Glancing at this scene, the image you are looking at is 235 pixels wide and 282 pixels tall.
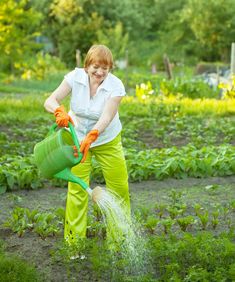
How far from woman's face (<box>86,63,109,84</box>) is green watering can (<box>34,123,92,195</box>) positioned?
0.35 m

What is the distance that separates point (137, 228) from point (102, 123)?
3.07 feet

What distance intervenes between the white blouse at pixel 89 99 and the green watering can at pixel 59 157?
167 millimetres

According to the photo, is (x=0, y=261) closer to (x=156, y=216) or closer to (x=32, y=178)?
(x=156, y=216)

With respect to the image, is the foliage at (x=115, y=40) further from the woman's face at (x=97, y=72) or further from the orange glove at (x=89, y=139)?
the orange glove at (x=89, y=139)

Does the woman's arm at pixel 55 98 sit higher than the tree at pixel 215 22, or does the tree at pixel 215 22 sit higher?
the woman's arm at pixel 55 98

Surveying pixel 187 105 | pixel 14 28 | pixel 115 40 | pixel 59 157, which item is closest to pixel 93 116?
pixel 59 157

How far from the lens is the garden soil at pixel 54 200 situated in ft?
14.3

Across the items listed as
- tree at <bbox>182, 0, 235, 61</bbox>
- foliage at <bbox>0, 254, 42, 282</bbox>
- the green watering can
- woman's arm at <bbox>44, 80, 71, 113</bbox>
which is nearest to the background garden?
foliage at <bbox>0, 254, 42, 282</bbox>

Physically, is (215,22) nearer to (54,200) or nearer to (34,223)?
(54,200)

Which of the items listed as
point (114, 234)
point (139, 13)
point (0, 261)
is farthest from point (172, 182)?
point (139, 13)

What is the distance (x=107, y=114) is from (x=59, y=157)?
1.34 feet

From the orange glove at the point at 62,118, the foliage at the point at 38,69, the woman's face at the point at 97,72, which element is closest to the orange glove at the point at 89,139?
the orange glove at the point at 62,118

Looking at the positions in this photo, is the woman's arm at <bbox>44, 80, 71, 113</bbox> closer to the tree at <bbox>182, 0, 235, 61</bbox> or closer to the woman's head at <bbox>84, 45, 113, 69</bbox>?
the woman's head at <bbox>84, 45, 113, 69</bbox>

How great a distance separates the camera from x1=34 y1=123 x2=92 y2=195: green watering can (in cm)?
423
